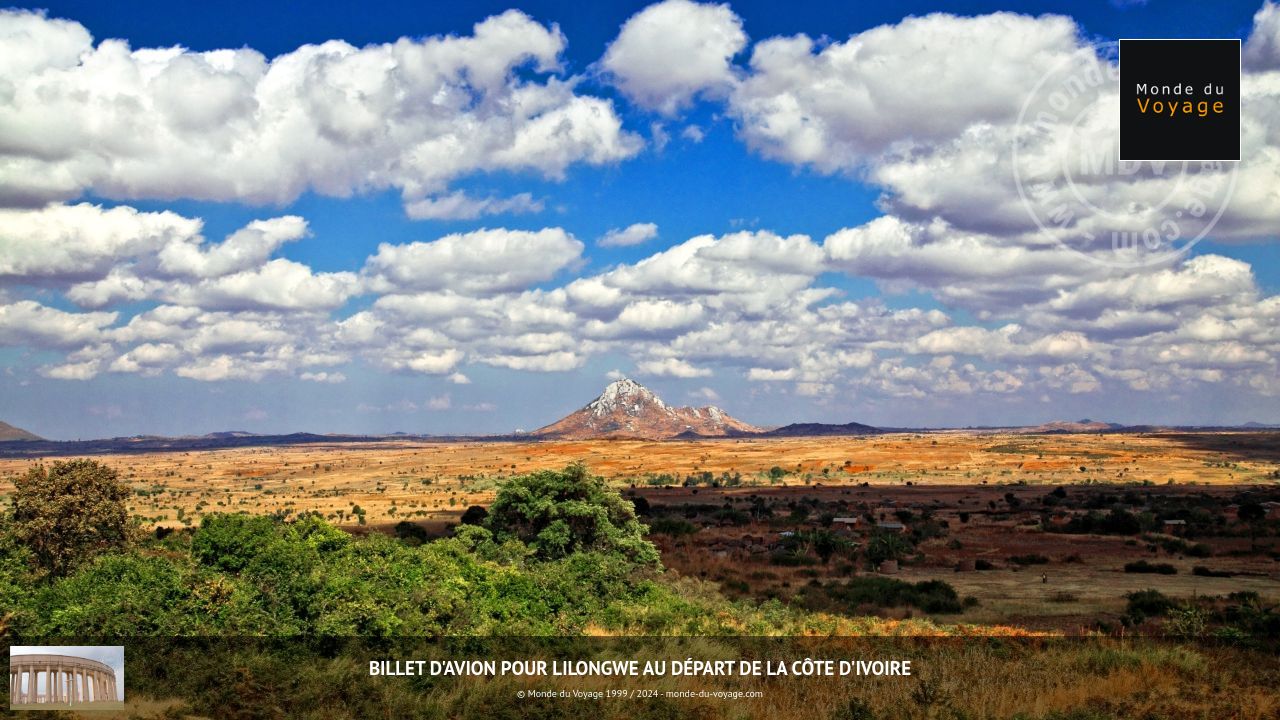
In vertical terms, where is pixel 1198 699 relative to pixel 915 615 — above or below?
above

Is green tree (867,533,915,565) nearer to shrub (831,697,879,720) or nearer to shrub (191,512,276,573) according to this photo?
shrub (831,697,879,720)

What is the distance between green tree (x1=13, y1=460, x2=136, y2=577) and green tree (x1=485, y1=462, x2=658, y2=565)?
11.5 metres

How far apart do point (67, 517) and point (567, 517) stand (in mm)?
14882

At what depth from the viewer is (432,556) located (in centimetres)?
2111

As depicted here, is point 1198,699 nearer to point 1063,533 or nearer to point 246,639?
point 246,639

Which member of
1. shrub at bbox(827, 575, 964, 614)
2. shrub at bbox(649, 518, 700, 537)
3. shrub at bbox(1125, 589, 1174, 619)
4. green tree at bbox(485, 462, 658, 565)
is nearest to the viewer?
shrub at bbox(1125, 589, 1174, 619)

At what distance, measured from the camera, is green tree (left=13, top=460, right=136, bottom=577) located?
23656 millimetres

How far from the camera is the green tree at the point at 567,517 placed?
27453mm

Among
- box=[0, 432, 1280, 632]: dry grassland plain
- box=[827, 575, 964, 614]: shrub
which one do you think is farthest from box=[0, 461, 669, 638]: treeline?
box=[0, 432, 1280, 632]: dry grassland plain

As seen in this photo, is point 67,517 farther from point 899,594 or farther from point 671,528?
point 671,528

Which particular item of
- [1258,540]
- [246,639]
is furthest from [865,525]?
[246,639]

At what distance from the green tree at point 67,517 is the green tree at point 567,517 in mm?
11515

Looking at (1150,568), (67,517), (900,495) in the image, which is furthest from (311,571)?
(900,495)

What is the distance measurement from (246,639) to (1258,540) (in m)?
50.1
